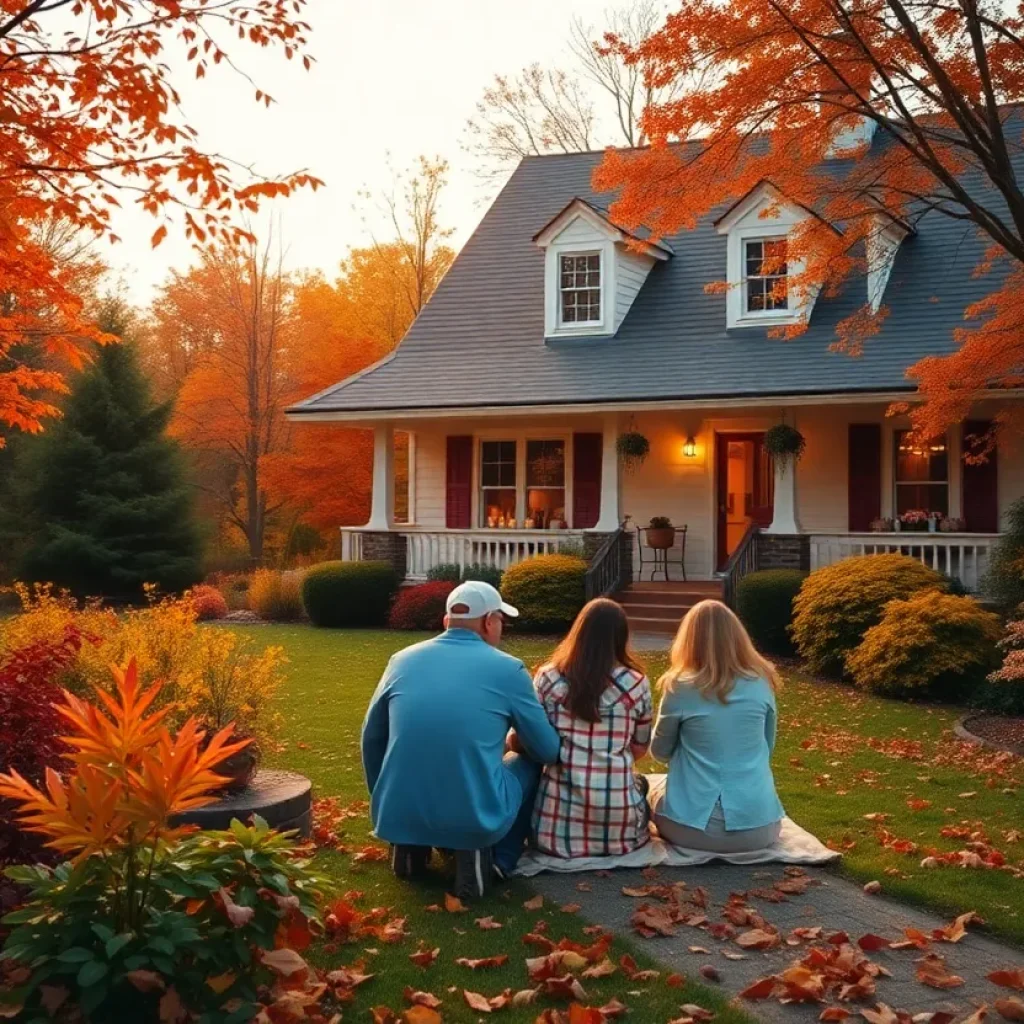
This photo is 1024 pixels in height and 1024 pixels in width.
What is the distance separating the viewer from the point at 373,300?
117 ft

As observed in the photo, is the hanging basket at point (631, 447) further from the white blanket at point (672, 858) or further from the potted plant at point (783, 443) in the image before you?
the white blanket at point (672, 858)

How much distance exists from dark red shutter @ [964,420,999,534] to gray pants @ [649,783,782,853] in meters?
12.4

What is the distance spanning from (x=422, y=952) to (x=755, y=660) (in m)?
2.32

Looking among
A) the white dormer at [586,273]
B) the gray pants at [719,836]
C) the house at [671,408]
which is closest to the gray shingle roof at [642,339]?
the house at [671,408]

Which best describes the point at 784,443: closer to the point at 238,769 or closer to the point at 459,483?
the point at 459,483

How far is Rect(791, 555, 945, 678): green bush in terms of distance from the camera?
1306 centimetres

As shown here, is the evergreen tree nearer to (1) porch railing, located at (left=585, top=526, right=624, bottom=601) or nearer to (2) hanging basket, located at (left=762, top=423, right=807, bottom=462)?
(1) porch railing, located at (left=585, top=526, right=624, bottom=601)

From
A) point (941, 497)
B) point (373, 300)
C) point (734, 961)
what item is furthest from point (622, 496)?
point (373, 300)

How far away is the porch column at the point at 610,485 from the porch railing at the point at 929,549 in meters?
3.00

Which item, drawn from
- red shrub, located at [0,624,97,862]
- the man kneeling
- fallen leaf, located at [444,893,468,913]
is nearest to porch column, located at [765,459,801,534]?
the man kneeling

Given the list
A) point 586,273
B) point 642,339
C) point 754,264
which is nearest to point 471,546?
point 642,339

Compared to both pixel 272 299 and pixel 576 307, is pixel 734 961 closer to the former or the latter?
pixel 576 307

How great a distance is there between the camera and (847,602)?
43.1ft

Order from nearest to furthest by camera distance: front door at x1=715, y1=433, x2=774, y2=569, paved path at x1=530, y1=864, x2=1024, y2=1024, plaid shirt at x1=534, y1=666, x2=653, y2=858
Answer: paved path at x1=530, y1=864, x2=1024, y2=1024, plaid shirt at x1=534, y1=666, x2=653, y2=858, front door at x1=715, y1=433, x2=774, y2=569
